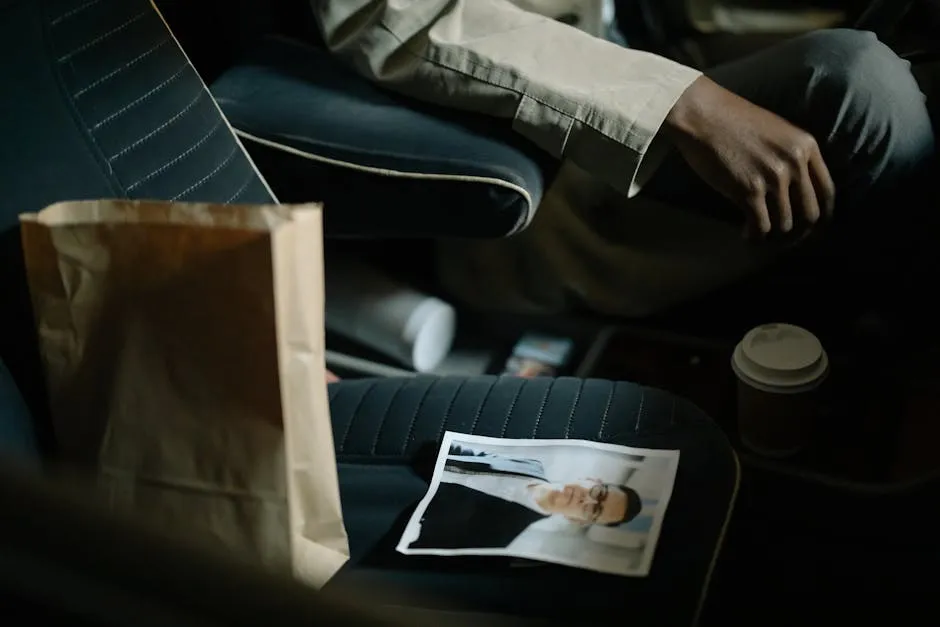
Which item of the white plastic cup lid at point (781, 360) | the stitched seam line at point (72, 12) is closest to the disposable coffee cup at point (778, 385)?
the white plastic cup lid at point (781, 360)

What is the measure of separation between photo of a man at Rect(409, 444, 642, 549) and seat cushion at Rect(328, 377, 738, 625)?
1.0 inches

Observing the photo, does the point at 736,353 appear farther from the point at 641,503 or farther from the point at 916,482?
the point at 641,503

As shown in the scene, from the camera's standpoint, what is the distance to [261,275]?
0.78 metres

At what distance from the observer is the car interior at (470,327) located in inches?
36.0

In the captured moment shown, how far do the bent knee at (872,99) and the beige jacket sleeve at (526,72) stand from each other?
15 centimetres

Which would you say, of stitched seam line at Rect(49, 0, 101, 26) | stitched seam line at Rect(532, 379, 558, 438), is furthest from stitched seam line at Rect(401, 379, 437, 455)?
stitched seam line at Rect(49, 0, 101, 26)

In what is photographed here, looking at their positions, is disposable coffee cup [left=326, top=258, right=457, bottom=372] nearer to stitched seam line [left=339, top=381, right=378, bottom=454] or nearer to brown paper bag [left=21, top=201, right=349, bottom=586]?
stitched seam line [left=339, top=381, right=378, bottom=454]

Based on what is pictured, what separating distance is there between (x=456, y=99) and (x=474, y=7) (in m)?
0.12

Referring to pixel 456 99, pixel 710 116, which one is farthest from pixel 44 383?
pixel 710 116

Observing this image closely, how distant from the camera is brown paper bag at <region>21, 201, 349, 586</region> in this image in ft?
2.61

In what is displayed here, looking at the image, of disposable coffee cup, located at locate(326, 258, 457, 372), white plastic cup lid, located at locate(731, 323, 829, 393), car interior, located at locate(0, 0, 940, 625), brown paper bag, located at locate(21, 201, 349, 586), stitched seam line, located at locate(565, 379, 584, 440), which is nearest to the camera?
brown paper bag, located at locate(21, 201, 349, 586)

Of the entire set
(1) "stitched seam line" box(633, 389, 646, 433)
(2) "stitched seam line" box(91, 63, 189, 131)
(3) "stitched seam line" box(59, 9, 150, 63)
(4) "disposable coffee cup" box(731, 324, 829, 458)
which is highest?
(3) "stitched seam line" box(59, 9, 150, 63)

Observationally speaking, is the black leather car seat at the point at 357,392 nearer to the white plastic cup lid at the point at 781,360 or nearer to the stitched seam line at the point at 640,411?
the stitched seam line at the point at 640,411

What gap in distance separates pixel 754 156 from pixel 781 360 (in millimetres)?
287
